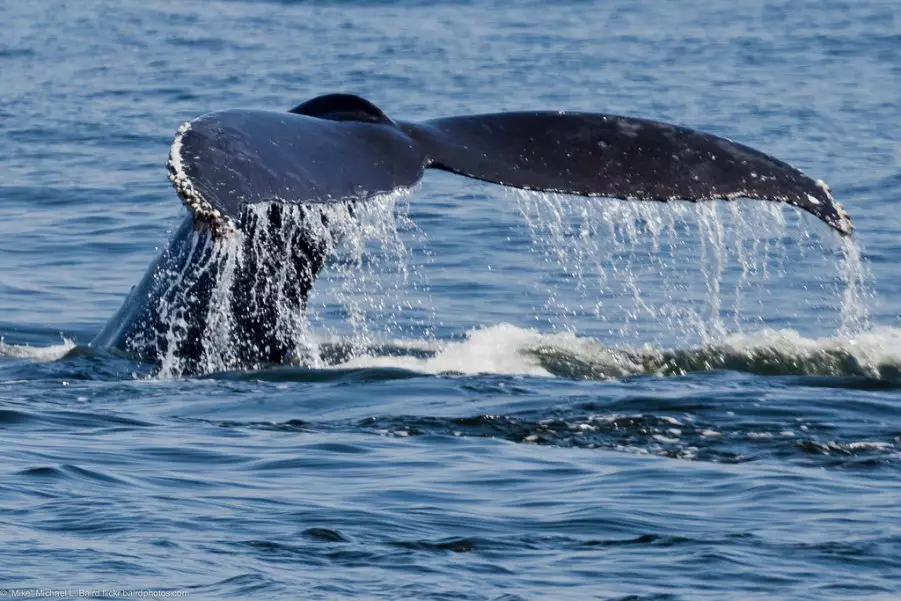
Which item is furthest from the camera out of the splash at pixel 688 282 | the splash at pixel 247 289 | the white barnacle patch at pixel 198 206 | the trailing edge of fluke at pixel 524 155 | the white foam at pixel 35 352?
the splash at pixel 688 282

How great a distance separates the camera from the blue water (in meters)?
6.05

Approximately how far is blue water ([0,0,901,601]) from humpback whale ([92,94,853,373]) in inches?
6.6

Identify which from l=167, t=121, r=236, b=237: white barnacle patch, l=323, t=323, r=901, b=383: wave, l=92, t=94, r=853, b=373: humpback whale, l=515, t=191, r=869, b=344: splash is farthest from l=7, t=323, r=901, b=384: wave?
l=167, t=121, r=236, b=237: white barnacle patch

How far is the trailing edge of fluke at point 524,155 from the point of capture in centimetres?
654

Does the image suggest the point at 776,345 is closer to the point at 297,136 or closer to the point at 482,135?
the point at 482,135

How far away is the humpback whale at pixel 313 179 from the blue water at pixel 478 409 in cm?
17

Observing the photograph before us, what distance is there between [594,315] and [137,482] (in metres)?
6.17

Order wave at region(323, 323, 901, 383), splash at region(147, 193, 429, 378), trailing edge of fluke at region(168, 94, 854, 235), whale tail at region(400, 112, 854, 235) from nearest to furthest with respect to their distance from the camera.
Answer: trailing edge of fluke at region(168, 94, 854, 235)
whale tail at region(400, 112, 854, 235)
splash at region(147, 193, 429, 378)
wave at region(323, 323, 901, 383)

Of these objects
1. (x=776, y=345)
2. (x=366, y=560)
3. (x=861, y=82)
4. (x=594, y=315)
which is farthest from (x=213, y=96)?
(x=366, y=560)

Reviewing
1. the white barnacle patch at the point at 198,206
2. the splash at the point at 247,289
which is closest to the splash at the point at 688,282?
the splash at the point at 247,289

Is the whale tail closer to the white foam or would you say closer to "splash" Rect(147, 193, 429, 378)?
"splash" Rect(147, 193, 429, 378)

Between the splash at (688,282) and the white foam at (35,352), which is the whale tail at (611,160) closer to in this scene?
the white foam at (35,352)

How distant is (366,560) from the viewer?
19.9 feet

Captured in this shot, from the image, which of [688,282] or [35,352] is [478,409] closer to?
[35,352]
